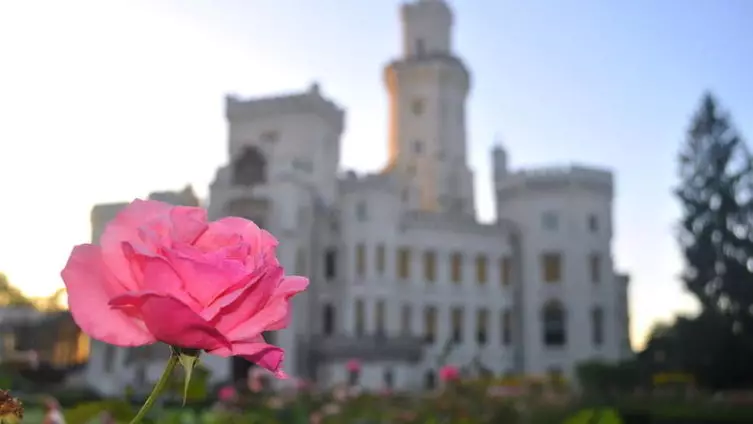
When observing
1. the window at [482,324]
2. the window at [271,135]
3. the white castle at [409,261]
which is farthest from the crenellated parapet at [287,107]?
the window at [482,324]

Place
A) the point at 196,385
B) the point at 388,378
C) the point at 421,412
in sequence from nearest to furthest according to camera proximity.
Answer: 1. the point at 196,385
2. the point at 421,412
3. the point at 388,378

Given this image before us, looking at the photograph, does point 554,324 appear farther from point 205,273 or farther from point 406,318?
point 205,273

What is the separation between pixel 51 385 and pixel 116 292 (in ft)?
103

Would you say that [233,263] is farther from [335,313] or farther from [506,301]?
[506,301]

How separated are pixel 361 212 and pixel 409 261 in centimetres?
347

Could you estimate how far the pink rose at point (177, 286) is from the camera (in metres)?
1.15

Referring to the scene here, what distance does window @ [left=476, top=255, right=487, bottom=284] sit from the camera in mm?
38375

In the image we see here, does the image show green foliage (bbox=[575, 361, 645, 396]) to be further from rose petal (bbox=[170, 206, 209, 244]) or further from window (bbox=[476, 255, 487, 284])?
rose petal (bbox=[170, 206, 209, 244])

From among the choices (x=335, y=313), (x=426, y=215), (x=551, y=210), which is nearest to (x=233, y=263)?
(x=335, y=313)

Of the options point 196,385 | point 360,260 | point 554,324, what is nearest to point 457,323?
point 554,324

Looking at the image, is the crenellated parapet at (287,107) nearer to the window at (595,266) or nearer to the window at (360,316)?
the window at (360,316)

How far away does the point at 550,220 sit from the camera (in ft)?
127

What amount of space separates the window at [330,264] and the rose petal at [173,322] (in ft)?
111

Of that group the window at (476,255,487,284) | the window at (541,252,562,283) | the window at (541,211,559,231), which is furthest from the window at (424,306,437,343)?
the window at (541,211,559,231)
